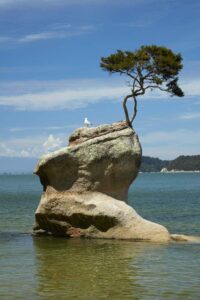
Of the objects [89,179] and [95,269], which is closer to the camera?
[95,269]

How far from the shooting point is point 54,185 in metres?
27.9

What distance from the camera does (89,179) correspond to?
27562 mm

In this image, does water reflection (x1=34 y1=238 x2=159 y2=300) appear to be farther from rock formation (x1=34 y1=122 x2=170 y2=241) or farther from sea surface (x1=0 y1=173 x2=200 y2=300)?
rock formation (x1=34 y1=122 x2=170 y2=241)

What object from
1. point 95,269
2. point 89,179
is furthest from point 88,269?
point 89,179

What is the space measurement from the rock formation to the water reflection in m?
1.10

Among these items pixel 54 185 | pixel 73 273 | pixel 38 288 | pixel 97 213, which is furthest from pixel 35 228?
pixel 38 288

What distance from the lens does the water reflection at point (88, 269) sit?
15.6m

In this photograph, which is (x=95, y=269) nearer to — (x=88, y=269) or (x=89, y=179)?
(x=88, y=269)

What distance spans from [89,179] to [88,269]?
8.86 m

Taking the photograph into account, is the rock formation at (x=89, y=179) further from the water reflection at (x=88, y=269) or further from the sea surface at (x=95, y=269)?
the water reflection at (x=88, y=269)

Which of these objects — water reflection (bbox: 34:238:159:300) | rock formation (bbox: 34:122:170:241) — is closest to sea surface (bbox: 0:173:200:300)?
water reflection (bbox: 34:238:159:300)

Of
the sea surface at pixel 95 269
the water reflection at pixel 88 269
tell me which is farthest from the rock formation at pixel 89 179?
the water reflection at pixel 88 269

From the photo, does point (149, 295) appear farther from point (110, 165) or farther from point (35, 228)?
point (35, 228)

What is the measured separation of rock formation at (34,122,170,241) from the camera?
87.4ft
